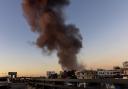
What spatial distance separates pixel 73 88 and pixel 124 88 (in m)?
8.05

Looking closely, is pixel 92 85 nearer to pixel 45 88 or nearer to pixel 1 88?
pixel 45 88

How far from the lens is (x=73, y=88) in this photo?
24453mm

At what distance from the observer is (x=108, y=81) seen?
18484mm

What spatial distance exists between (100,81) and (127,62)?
582ft

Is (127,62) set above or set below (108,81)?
above

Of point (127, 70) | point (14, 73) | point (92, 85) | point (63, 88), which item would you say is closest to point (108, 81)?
point (92, 85)

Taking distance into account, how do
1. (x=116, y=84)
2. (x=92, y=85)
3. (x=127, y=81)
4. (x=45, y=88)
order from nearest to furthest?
1. (x=127, y=81)
2. (x=116, y=84)
3. (x=92, y=85)
4. (x=45, y=88)

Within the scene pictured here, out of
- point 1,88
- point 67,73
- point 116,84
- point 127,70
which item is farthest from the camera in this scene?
point 127,70

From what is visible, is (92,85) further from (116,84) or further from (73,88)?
(116,84)

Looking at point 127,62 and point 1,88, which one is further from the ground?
point 127,62

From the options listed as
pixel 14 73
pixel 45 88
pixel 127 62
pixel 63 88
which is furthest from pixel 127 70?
pixel 63 88

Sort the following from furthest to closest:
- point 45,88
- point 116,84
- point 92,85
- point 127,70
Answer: point 127,70 < point 45,88 < point 92,85 < point 116,84

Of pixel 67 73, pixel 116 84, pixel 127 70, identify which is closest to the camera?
pixel 116 84

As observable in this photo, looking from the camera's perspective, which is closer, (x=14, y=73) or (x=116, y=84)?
(x=116, y=84)
